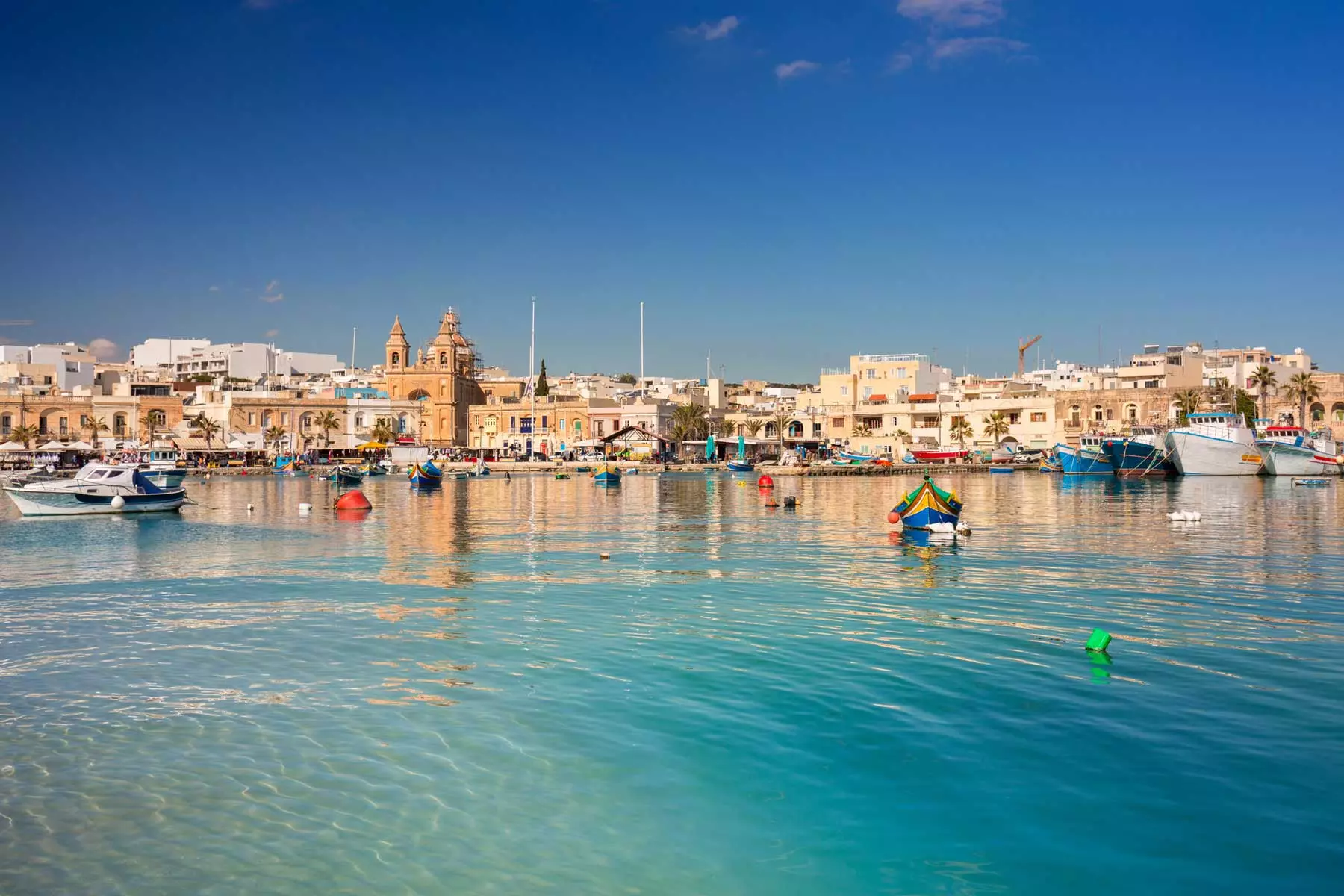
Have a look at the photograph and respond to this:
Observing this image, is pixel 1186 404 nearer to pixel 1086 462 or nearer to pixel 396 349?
pixel 1086 462

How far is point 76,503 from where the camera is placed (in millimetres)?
41344

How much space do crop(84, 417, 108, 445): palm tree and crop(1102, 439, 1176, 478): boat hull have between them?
96.0 meters

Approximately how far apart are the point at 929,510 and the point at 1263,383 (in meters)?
71.6

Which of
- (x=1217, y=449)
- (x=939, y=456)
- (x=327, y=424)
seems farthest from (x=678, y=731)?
(x=327, y=424)

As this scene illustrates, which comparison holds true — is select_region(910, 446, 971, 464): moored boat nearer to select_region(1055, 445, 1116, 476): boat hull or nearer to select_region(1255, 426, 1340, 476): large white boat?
select_region(1055, 445, 1116, 476): boat hull

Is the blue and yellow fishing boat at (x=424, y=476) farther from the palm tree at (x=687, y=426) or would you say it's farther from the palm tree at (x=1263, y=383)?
the palm tree at (x=1263, y=383)

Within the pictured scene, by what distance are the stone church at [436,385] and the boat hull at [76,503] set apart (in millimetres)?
66508

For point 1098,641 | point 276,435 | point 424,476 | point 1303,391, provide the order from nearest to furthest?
point 1098,641, point 424,476, point 1303,391, point 276,435

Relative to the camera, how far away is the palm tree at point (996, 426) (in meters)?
94.2

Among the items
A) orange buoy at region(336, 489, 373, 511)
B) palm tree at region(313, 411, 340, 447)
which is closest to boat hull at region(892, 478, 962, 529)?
orange buoy at region(336, 489, 373, 511)

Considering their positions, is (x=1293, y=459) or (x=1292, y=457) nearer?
(x=1292, y=457)

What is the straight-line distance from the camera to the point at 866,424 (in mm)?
99812

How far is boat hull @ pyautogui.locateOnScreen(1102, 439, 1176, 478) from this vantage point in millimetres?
68625

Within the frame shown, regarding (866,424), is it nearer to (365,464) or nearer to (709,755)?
(365,464)
